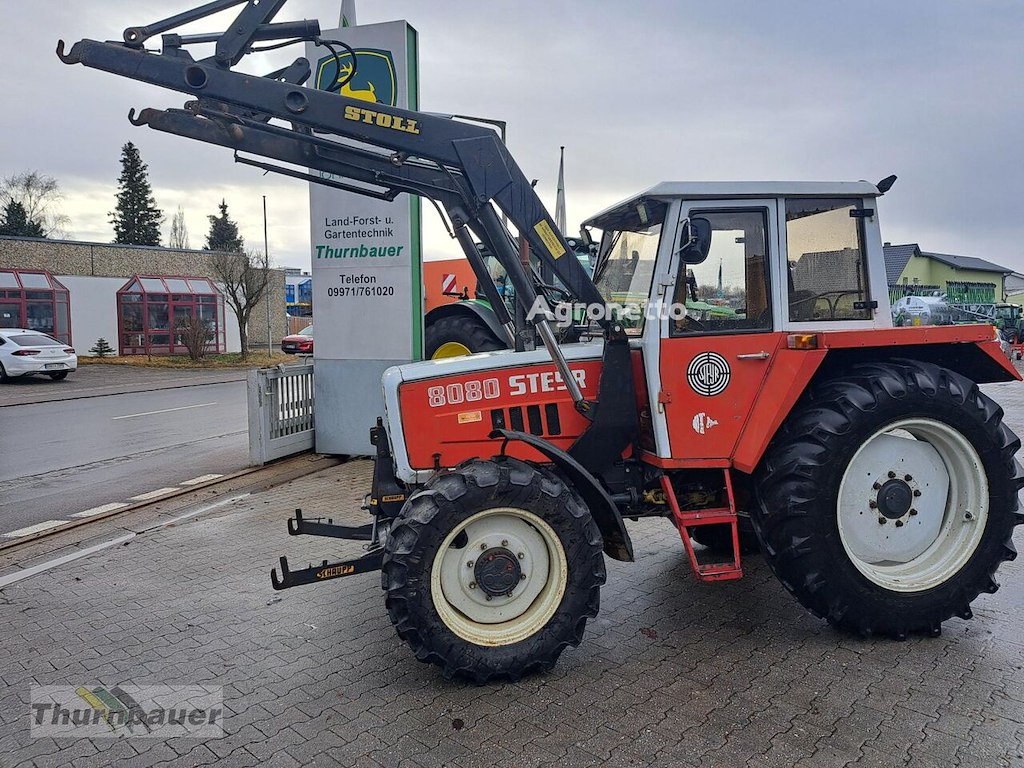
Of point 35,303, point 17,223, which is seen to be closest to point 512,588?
point 35,303

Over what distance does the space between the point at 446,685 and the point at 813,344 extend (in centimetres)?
265

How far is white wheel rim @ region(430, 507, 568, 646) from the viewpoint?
393cm

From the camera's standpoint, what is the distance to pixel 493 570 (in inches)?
155

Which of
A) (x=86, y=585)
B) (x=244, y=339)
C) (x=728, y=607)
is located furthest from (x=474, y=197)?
(x=244, y=339)

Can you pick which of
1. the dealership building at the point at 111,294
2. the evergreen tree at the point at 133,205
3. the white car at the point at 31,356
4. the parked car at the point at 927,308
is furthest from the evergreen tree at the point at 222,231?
the parked car at the point at 927,308

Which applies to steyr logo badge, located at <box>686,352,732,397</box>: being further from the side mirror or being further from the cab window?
the side mirror

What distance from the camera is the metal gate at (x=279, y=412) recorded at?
31.6 ft

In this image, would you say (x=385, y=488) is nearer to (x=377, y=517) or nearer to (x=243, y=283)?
(x=377, y=517)

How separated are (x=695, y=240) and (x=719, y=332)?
0.55 meters

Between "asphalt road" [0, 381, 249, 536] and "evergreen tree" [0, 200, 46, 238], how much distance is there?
4461 cm

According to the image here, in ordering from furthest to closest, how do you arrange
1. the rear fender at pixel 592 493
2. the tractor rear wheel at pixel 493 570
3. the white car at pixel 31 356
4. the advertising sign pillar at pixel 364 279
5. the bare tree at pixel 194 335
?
the bare tree at pixel 194 335, the white car at pixel 31 356, the advertising sign pillar at pixel 364 279, the rear fender at pixel 592 493, the tractor rear wheel at pixel 493 570

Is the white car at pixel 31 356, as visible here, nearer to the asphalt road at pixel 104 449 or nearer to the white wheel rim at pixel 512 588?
the asphalt road at pixel 104 449

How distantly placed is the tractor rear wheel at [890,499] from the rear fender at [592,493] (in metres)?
0.79

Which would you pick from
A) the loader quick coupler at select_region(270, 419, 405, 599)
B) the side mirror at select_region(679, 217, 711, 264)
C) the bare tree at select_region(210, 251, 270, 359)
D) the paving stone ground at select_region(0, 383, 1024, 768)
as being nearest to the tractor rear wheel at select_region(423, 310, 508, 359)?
the paving stone ground at select_region(0, 383, 1024, 768)
